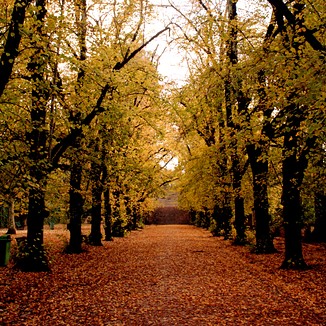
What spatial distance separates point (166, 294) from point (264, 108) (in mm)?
6027

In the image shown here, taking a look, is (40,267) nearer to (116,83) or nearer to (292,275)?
(116,83)

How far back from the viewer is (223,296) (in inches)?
363

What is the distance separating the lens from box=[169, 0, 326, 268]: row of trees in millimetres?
8109

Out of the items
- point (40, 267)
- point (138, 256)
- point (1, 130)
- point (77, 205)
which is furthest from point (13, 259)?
point (1, 130)

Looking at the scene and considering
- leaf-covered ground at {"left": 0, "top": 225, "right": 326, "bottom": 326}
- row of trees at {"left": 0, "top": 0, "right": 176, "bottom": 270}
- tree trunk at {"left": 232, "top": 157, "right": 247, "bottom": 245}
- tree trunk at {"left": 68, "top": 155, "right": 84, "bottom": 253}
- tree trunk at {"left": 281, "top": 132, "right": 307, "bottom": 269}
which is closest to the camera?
leaf-covered ground at {"left": 0, "top": 225, "right": 326, "bottom": 326}

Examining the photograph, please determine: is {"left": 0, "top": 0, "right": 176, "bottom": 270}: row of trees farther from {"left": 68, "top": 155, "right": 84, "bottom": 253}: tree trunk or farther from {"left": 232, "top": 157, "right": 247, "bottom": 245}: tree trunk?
{"left": 232, "top": 157, "right": 247, "bottom": 245}: tree trunk

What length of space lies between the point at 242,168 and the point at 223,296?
531 inches

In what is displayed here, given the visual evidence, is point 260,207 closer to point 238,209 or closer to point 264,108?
point 238,209

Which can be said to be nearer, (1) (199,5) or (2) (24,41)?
(2) (24,41)

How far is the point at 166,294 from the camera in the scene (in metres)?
9.49

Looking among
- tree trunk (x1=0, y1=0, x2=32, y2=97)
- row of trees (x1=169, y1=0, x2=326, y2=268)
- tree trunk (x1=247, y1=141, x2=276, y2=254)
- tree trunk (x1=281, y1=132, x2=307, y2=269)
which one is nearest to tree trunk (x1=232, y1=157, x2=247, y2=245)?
row of trees (x1=169, y1=0, x2=326, y2=268)

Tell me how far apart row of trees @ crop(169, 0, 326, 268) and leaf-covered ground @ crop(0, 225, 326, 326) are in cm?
251

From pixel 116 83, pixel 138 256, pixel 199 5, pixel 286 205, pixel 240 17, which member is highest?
pixel 199 5

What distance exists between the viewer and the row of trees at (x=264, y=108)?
8.11 m
